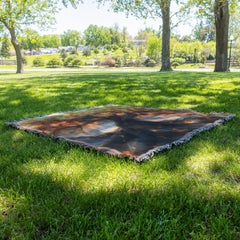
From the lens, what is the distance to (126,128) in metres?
3.22

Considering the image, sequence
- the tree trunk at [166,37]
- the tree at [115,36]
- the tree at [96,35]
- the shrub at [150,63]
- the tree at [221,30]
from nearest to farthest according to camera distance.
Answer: the tree at [221,30] < the tree trunk at [166,37] < the shrub at [150,63] < the tree at [96,35] < the tree at [115,36]

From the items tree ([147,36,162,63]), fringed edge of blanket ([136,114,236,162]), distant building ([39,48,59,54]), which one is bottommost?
fringed edge of blanket ([136,114,236,162])

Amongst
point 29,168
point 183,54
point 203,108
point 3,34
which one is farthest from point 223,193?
point 183,54

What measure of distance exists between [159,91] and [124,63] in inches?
1609

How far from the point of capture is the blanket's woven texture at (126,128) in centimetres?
256

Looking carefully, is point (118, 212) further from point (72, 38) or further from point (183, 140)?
point (72, 38)

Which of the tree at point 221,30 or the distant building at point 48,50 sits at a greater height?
→ the distant building at point 48,50

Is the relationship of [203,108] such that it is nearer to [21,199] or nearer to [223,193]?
[223,193]

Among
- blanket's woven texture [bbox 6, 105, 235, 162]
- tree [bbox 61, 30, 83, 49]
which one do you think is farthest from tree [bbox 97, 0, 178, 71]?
tree [bbox 61, 30, 83, 49]

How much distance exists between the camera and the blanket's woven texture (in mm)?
2561

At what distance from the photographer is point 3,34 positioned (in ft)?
70.1

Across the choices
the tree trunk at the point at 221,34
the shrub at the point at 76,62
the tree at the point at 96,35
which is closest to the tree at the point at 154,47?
the shrub at the point at 76,62

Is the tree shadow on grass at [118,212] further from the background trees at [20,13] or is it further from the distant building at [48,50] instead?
the distant building at [48,50]

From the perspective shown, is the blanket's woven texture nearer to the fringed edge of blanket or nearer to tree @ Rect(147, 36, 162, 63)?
the fringed edge of blanket
